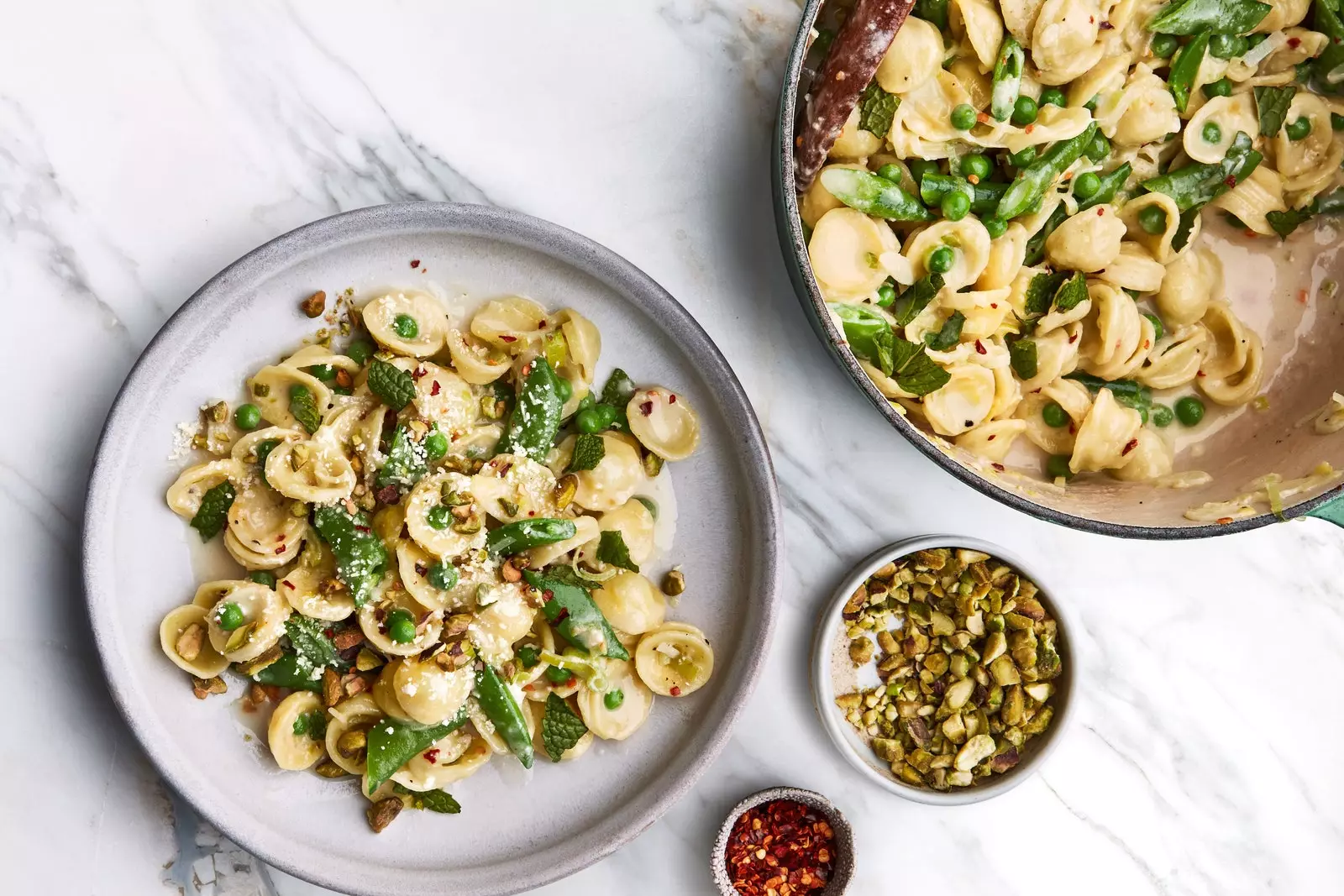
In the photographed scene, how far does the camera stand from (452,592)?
2.37 m

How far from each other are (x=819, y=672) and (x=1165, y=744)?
1139 millimetres

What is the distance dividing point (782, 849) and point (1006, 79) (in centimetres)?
209

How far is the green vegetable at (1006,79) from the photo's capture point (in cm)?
238

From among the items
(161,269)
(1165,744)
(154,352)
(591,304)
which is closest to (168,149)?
(161,269)

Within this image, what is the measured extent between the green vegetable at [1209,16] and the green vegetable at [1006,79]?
→ 379 mm

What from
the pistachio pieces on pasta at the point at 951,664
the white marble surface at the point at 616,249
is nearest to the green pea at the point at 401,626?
the white marble surface at the point at 616,249

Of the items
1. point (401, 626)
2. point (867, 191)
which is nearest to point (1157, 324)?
point (867, 191)

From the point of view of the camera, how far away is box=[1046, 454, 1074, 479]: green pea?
258cm

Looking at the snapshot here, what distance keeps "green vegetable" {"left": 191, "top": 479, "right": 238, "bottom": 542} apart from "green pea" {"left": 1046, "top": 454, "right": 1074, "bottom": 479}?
207 cm

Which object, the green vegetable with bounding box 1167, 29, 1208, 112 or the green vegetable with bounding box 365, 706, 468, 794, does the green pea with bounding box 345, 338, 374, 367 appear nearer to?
the green vegetable with bounding box 365, 706, 468, 794

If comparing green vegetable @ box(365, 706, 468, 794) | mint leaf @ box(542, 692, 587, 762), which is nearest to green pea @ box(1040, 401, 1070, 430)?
mint leaf @ box(542, 692, 587, 762)

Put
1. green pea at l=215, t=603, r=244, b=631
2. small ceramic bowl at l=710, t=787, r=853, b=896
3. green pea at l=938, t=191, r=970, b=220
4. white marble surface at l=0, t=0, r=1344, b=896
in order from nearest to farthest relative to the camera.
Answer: green pea at l=215, t=603, r=244, b=631
green pea at l=938, t=191, r=970, b=220
white marble surface at l=0, t=0, r=1344, b=896
small ceramic bowl at l=710, t=787, r=853, b=896

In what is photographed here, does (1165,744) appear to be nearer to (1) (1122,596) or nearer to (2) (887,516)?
(1) (1122,596)

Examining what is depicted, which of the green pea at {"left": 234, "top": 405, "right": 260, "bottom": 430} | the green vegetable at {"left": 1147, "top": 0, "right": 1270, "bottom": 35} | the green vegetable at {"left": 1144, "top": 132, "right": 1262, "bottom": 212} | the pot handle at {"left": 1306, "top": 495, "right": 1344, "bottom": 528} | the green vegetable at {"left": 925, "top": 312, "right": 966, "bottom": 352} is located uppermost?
the green pea at {"left": 234, "top": 405, "right": 260, "bottom": 430}
